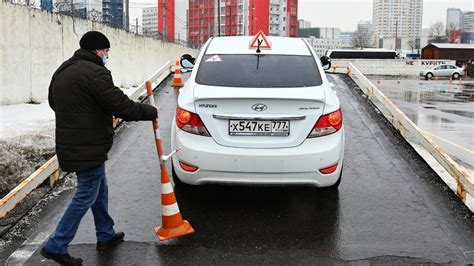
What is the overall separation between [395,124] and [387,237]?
186 inches

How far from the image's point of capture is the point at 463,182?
17.6 feet

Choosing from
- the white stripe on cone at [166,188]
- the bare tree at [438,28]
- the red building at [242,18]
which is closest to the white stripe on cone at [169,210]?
the white stripe on cone at [166,188]

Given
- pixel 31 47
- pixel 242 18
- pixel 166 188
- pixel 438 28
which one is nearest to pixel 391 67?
pixel 31 47

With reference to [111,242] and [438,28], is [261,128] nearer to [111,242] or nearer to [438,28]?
[111,242]

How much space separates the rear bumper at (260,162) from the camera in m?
4.64

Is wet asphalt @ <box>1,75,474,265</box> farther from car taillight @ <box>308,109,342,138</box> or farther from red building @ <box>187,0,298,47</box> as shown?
red building @ <box>187,0,298,47</box>

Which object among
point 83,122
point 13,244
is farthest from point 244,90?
point 13,244

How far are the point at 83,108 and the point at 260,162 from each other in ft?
5.49

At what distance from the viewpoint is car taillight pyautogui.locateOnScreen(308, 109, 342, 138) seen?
476cm

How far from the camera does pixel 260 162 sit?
4.64 meters

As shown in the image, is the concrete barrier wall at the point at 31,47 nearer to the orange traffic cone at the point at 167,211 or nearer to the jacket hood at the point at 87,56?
the orange traffic cone at the point at 167,211

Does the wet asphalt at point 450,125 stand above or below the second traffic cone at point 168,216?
below

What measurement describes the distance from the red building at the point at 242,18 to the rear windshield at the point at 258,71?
10447 cm

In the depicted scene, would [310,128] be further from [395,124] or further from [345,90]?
[345,90]
